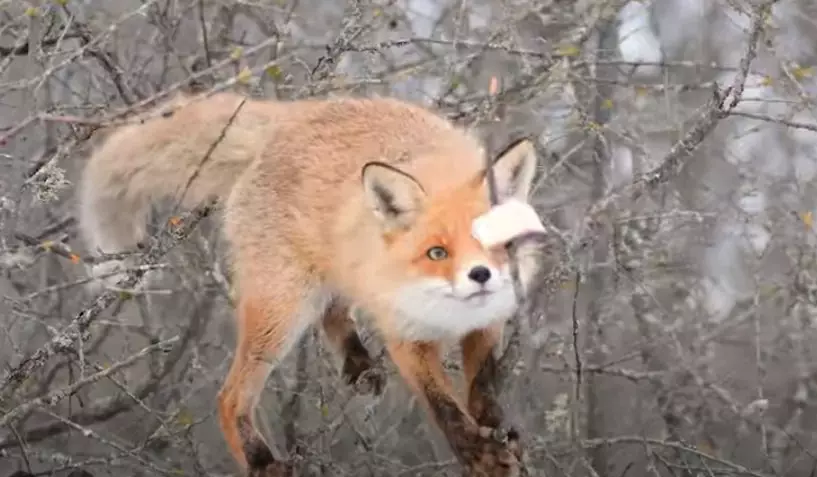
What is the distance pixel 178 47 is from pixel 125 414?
211 centimetres

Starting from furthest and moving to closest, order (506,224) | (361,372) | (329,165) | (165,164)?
(361,372) → (165,164) → (329,165) → (506,224)

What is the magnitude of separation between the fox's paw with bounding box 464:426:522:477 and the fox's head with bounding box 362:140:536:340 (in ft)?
1.01

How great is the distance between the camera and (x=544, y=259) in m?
3.54

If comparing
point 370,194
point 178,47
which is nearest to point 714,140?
point 178,47

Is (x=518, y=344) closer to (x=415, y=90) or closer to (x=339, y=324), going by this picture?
(x=339, y=324)

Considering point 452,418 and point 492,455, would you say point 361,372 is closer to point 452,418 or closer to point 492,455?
point 452,418

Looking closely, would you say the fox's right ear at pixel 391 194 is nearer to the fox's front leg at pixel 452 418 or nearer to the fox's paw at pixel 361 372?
the fox's front leg at pixel 452 418

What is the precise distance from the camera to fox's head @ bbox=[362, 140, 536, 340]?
2.97 meters

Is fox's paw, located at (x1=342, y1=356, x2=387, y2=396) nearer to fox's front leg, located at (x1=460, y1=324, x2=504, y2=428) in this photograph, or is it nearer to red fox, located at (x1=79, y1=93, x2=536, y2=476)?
red fox, located at (x1=79, y1=93, x2=536, y2=476)

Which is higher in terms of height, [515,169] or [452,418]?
[515,169]

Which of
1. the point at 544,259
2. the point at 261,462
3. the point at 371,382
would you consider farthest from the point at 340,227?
the point at 371,382

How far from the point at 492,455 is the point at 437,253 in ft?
2.01

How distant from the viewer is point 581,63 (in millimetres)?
4543

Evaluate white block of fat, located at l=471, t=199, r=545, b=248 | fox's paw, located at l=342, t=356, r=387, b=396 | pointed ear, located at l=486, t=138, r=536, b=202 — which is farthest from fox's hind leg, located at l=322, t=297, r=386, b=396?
white block of fat, located at l=471, t=199, r=545, b=248
